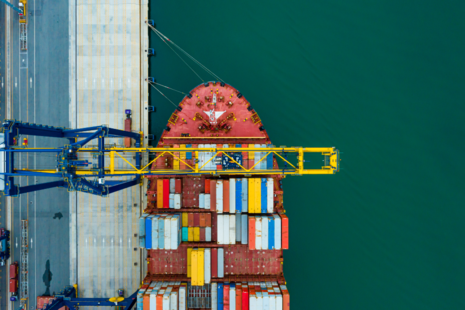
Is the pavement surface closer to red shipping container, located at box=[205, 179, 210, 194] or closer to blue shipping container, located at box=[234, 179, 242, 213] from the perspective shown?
red shipping container, located at box=[205, 179, 210, 194]

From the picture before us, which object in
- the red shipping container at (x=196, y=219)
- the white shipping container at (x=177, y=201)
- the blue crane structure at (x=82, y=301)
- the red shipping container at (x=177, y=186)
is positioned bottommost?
the blue crane structure at (x=82, y=301)

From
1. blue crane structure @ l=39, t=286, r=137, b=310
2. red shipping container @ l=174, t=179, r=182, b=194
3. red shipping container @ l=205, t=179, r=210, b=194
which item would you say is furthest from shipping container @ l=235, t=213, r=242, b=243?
blue crane structure @ l=39, t=286, r=137, b=310

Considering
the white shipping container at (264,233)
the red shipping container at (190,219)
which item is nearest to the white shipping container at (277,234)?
the white shipping container at (264,233)

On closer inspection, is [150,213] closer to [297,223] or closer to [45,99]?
[297,223]

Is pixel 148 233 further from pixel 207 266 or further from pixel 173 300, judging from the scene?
pixel 173 300

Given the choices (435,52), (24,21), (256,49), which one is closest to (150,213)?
(256,49)

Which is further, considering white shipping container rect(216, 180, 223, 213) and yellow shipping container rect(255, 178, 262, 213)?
yellow shipping container rect(255, 178, 262, 213)

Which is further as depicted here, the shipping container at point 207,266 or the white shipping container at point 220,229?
the shipping container at point 207,266

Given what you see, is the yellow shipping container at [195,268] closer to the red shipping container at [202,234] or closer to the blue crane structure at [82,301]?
the red shipping container at [202,234]
